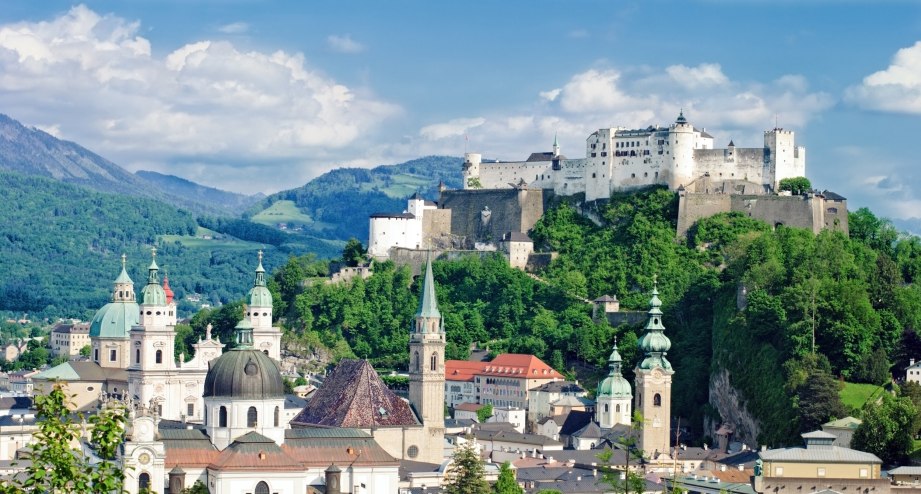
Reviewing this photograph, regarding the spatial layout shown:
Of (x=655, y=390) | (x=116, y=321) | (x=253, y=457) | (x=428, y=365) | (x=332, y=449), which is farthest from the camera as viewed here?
(x=116, y=321)

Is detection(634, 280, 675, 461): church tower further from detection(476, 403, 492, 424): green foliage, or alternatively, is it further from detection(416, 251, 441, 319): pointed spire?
detection(476, 403, 492, 424): green foliage

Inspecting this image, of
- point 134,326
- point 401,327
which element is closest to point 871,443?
point 134,326

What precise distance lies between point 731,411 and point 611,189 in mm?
28679

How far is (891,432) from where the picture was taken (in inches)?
2894

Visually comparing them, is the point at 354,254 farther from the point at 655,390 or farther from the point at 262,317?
the point at 655,390

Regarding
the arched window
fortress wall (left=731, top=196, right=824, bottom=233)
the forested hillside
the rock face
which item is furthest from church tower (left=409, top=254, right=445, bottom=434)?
fortress wall (left=731, top=196, right=824, bottom=233)

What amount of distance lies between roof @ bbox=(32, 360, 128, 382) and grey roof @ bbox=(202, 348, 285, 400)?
25.6 meters

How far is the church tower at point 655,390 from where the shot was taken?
88500 millimetres

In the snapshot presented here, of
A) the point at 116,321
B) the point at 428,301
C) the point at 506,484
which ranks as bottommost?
the point at 506,484

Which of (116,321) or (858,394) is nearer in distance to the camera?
(858,394)

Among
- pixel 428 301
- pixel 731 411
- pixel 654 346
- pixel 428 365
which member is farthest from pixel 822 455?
pixel 654 346

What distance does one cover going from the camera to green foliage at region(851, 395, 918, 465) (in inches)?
2904

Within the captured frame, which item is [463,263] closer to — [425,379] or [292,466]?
[425,379]

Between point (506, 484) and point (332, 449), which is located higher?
point (332, 449)
